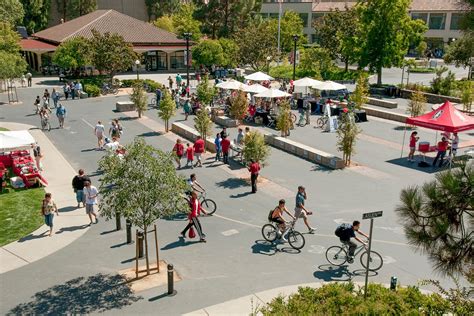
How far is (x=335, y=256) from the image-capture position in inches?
516

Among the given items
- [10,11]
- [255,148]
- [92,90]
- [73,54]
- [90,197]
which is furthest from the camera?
[10,11]

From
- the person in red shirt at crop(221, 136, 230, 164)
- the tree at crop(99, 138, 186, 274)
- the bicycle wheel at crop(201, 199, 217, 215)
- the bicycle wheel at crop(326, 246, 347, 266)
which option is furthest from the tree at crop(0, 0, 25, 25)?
the bicycle wheel at crop(326, 246, 347, 266)

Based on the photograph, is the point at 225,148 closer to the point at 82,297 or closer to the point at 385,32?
the point at 82,297

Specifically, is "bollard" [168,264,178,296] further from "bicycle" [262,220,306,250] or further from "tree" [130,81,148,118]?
"tree" [130,81,148,118]

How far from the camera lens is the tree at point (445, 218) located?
6848mm

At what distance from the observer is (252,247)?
46.3 feet

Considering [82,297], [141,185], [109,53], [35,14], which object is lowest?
[82,297]

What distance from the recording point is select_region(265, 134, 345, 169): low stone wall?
21.6m

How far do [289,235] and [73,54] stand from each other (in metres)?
41.3

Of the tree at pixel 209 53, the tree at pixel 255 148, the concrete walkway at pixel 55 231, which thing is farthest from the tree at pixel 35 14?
the tree at pixel 255 148

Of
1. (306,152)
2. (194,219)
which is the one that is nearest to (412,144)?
(306,152)

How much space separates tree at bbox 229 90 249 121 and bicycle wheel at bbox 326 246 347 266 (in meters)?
18.4

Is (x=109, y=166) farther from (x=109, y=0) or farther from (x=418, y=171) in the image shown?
(x=109, y=0)

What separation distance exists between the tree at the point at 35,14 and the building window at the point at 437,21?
2576 inches
